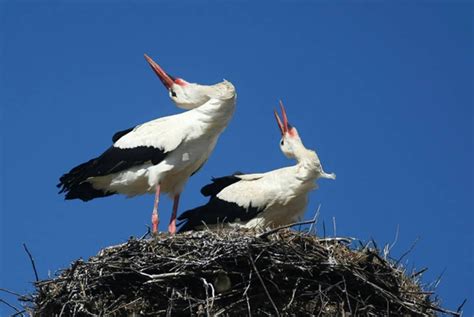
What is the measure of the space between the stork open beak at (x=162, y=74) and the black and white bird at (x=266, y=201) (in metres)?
1.33

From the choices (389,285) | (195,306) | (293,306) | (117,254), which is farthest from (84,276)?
(389,285)

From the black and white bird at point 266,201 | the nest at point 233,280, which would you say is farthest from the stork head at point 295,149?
the nest at point 233,280

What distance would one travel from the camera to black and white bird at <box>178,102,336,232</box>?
43.1 ft

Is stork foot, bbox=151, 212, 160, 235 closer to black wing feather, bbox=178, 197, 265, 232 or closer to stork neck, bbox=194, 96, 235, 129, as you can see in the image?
black wing feather, bbox=178, 197, 265, 232

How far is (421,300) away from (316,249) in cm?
106

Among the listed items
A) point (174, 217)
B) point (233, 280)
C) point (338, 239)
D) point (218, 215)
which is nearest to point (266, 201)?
point (218, 215)

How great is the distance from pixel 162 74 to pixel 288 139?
5.03ft

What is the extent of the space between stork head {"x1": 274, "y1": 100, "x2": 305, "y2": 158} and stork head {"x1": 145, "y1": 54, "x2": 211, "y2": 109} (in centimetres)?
113

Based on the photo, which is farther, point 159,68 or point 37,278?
point 159,68

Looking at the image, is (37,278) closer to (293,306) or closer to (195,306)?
(195,306)

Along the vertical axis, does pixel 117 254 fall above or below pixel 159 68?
below

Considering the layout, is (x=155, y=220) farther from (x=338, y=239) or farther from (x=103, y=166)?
(x=338, y=239)

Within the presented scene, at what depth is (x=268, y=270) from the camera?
35.5ft

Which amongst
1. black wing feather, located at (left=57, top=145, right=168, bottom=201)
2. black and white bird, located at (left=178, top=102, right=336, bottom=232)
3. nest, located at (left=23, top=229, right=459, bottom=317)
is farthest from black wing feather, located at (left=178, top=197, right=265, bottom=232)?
nest, located at (left=23, top=229, right=459, bottom=317)
